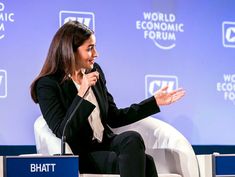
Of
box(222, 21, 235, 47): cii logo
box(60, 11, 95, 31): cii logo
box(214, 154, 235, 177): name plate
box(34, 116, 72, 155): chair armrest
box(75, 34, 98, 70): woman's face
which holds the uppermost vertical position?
box(60, 11, 95, 31): cii logo

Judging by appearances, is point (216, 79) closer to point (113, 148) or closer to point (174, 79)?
point (174, 79)

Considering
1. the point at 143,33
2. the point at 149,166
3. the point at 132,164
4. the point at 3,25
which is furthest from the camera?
the point at 143,33

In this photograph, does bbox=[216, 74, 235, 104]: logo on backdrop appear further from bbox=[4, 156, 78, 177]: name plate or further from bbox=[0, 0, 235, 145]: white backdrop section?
bbox=[4, 156, 78, 177]: name plate

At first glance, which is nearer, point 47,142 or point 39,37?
Answer: point 47,142

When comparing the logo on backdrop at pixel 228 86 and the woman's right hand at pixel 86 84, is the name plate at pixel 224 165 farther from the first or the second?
the logo on backdrop at pixel 228 86

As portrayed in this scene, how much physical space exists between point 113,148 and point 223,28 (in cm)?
154

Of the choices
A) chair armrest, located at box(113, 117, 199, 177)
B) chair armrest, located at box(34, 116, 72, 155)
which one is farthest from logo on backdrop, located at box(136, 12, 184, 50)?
chair armrest, located at box(34, 116, 72, 155)

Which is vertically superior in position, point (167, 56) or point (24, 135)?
point (167, 56)

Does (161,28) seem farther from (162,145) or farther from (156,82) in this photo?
(162,145)

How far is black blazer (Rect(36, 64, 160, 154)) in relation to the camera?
9.63ft

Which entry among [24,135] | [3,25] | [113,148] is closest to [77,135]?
[113,148]

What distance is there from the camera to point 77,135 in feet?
10.1

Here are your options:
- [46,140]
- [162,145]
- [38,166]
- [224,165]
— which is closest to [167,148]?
[162,145]

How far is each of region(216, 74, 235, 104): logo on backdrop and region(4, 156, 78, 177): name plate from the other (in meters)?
1.94
